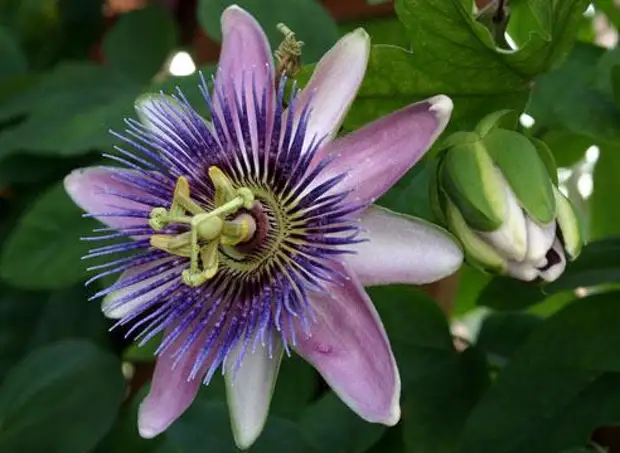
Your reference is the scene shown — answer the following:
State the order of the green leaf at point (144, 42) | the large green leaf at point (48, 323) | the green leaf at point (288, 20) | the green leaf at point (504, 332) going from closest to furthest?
the green leaf at point (288, 20)
the green leaf at point (504, 332)
the large green leaf at point (48, 323)
the green leaf at point (144, 42)

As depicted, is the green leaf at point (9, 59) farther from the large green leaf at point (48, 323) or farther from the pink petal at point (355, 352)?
the pink petal at point (355, 352)

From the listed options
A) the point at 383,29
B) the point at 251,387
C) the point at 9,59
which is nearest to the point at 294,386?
the point at 251,387

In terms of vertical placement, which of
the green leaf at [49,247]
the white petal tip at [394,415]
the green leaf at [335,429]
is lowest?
the green leaf at [335,429]

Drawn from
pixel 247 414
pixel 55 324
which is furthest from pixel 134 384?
pixel 247 414

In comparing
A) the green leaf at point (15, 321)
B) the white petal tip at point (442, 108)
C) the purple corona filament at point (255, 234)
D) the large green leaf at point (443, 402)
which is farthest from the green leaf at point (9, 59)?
the white petal tip at point (442, 108)

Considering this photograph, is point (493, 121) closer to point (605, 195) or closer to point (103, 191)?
point (103, 191)

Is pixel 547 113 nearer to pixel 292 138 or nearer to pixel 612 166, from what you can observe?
pixel 292 138
